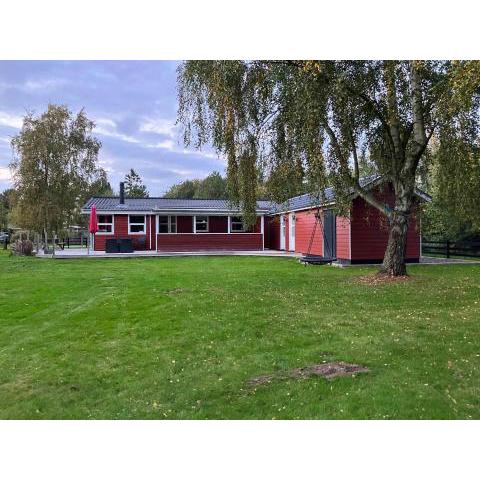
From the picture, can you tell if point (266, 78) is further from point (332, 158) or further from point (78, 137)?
point (78, 137)

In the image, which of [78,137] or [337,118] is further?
[78,137]

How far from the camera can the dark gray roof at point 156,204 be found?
2672 centimetres

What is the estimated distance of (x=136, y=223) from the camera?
2700 centimetres

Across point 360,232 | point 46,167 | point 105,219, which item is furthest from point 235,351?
point 46,167

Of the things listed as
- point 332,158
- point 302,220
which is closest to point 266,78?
point 332,158

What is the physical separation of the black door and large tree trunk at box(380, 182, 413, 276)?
600 centimetres

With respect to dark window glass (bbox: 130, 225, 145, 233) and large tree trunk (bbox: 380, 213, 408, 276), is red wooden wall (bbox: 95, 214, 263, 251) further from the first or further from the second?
large tree trunk (bbox: 380, 213, 408, 276)

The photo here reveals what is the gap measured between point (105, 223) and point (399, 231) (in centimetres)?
1918

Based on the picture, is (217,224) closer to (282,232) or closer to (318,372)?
(282,232)

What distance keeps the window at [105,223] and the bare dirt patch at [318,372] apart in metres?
23.6

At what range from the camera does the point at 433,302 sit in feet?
27.2

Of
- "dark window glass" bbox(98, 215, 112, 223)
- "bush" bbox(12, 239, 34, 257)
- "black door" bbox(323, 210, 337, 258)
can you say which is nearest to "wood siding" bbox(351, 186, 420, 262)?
"black door" bbox(323, 210, 337, 258)
